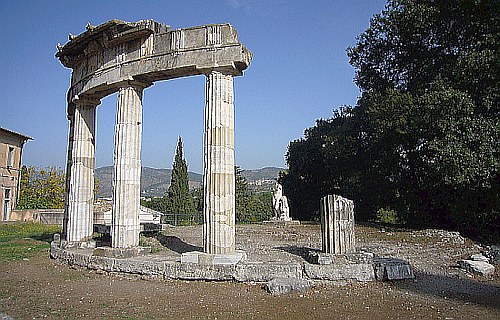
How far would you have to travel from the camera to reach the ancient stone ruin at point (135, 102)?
36.4ft

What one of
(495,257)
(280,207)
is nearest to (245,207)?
(280,207)

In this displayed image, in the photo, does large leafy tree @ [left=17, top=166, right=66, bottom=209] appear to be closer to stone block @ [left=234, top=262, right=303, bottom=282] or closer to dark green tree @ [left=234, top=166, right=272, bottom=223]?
dark green tree @ [left=234, top=166, right=272, bottom=223]

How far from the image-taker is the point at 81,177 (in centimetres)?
1447

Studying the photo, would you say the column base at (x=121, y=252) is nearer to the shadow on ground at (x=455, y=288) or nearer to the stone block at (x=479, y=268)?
the shadow on ground at (x=455, y=288)

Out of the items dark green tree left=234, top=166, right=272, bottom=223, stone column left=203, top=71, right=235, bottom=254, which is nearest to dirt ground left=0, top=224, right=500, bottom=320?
stone column left=203, top=71, right=235, bottom=254

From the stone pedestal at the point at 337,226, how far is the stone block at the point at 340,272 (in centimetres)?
85

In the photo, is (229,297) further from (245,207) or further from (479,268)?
(245,207)

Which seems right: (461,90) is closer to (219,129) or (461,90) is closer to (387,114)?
(387,114)

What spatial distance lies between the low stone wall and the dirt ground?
22.4 meters

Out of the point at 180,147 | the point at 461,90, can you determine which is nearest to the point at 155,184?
the point at 180,147

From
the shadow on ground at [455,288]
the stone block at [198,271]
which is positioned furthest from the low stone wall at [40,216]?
the shadow on ground at [455,288]

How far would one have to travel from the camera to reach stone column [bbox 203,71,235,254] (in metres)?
10.8

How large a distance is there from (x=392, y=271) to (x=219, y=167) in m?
5.18

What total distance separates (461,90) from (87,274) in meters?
16.9
